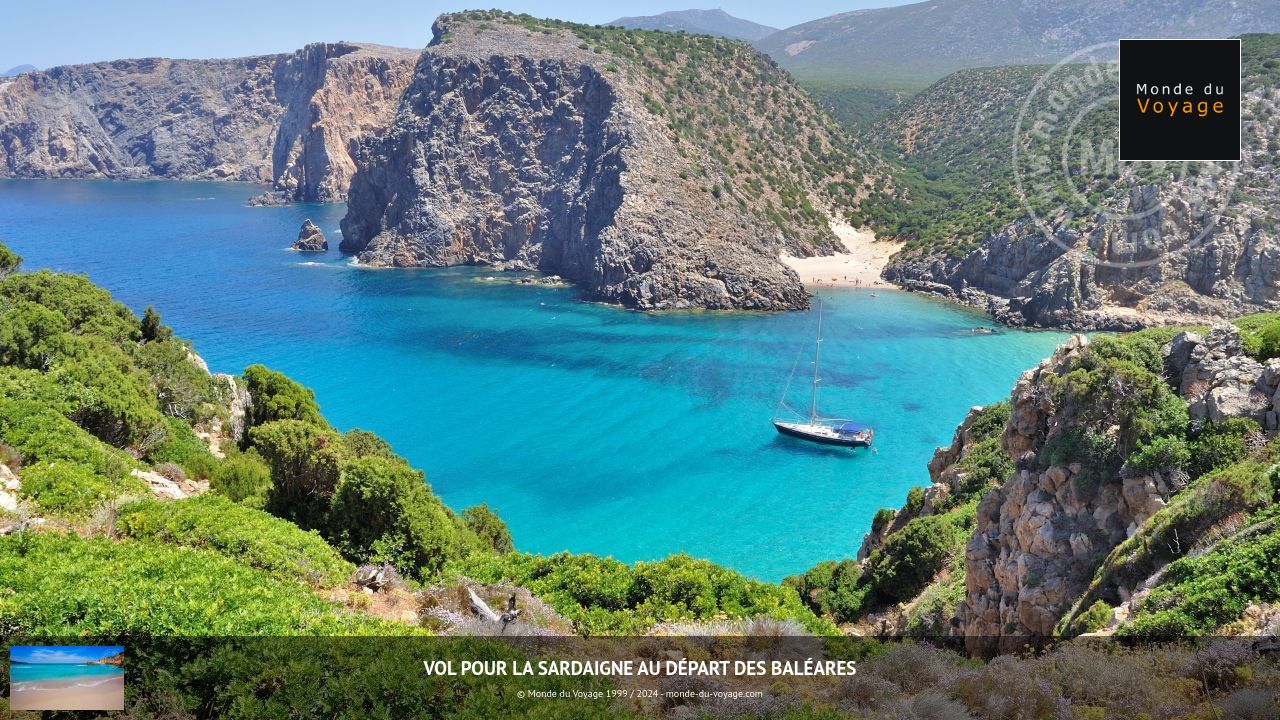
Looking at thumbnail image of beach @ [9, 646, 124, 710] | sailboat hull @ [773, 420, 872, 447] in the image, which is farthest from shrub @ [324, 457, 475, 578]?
sailboat hull @ [773, 420, 872, 447]

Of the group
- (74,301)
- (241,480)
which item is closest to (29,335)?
(74,301)

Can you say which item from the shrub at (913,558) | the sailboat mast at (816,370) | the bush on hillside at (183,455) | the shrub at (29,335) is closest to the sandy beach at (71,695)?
the bush on hillside at (183,455)

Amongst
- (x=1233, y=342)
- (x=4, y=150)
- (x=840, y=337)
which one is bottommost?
(x=840, y=337)

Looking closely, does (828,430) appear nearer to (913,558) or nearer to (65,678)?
(913,558)

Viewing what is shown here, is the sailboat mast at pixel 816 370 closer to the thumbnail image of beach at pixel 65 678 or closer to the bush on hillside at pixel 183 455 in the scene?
the bush on hillside at pixel 183 455

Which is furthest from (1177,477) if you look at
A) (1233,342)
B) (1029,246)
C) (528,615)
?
(1029,246)

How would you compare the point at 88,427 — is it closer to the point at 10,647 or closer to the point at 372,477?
the point at 372,477
